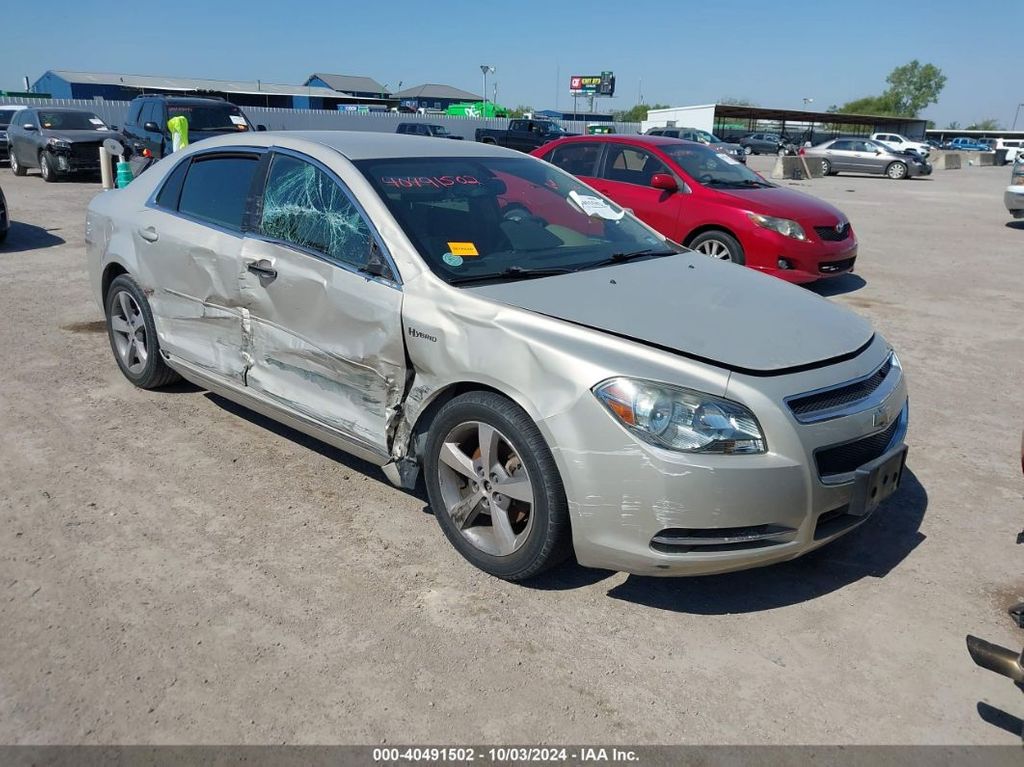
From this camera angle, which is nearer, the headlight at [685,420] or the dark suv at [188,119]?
the headlight at [685,420]

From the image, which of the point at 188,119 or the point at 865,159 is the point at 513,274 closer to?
the point at 188,119

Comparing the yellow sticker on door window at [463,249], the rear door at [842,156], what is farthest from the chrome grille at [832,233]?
Result: the rear door at [842,156]

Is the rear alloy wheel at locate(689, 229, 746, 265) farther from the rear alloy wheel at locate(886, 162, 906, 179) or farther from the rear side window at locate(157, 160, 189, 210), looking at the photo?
the rear alloy wheel at locate(886, 162, 906, 179)

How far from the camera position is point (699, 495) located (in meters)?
2.79

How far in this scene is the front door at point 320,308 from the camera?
3.57 meters

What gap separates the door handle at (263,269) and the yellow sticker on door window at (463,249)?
3.08 ft

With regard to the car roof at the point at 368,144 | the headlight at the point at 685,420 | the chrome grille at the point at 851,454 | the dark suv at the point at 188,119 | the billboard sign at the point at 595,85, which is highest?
the billboard sign at the point at 595,85

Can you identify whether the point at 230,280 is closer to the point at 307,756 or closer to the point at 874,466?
the point at 307,756

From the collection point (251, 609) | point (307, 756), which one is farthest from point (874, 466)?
point (251, 609)

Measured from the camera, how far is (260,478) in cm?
423

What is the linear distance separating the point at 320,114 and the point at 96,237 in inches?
1829

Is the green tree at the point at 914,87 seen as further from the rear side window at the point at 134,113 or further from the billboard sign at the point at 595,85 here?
the rear side window at the point at 134,113

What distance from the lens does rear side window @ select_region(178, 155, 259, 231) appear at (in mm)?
4359

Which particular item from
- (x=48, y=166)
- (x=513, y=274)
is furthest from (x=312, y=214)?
(x=48, y=166)
